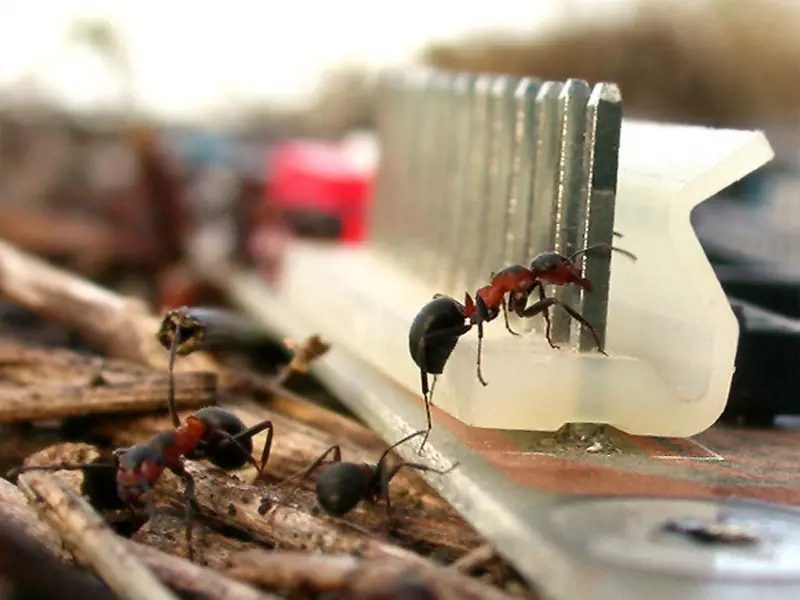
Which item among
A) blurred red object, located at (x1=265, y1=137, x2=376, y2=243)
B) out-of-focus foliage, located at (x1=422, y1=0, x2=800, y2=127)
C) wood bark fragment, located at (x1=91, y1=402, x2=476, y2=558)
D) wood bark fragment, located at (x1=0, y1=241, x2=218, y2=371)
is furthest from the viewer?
out-of-focus foliage, located at (x1=422, y1=0, x2=800, y2=127)

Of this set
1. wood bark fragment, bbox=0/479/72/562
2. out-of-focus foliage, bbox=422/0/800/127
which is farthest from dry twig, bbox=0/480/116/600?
out-of-focus foliage, bbox=422/0/800/127

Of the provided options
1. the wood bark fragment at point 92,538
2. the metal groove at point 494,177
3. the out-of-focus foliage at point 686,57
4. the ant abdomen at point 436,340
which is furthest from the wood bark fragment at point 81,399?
the out-of-focus foliage at point 686,57

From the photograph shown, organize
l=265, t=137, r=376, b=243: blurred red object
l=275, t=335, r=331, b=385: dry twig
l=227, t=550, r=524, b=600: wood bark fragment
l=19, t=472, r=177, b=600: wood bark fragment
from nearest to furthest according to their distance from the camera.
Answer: l=227, t=550, r=524, b=600: wood bark fragment
l=19, t=472, r=177, b=600: wood bark fragment
l=275, t=335, r=331, b=385: dry twig
l=265, t=137, r=376, b=243: blurred red object

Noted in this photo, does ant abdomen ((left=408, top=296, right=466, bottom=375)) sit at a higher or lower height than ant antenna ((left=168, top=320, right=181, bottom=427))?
higher

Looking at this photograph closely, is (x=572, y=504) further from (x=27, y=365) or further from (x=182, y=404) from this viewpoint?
(x=27, y=365)

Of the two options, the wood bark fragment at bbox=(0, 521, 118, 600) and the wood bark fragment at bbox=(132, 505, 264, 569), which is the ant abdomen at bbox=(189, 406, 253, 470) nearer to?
the wood bark fragment at bbox=(132, 505, 264, 569)

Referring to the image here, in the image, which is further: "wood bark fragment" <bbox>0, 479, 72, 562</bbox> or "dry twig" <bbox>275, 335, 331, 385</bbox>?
"dry twig" <bbox>275, 335, 331, 385</bbox>

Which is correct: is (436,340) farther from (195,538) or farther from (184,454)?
(195,538)
